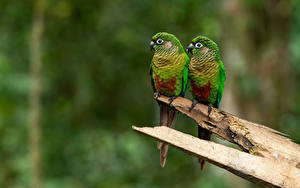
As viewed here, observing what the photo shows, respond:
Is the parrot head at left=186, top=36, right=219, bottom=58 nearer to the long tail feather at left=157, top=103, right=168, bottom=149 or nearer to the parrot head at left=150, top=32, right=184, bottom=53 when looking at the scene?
the parrot head at left=150, top=32, right=184, bottom=53

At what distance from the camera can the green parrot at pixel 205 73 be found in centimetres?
354

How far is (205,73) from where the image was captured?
3697mm

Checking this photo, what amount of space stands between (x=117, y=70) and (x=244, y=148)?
17.4ft

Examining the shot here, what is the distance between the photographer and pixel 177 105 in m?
3.59

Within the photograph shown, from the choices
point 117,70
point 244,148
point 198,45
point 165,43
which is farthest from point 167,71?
point 117,70

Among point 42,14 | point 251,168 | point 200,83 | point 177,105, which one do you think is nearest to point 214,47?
point 200,83

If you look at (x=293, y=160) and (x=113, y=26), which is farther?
(x=113, y=26)

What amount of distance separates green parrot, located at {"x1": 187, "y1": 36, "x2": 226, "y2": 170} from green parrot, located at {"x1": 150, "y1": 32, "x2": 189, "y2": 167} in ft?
0.31

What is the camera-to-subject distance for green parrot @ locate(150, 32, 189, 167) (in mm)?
3605

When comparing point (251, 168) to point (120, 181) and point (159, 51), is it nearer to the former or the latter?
point (159, 51)

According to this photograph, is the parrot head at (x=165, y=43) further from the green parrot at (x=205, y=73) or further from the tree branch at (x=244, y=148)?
the tree branch at (x=244, y=148)

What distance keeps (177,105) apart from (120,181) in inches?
209

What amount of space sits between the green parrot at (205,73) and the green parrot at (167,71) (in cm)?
10

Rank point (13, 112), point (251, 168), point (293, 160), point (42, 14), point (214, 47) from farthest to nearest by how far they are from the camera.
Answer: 1. point (13, 112)
2. point (42, 14)
3. point (214, 47)
4. point (293, 160)
5. point (251, 168)
